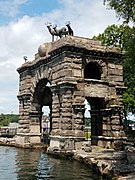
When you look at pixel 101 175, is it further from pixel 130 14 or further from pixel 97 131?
pixel 97 131

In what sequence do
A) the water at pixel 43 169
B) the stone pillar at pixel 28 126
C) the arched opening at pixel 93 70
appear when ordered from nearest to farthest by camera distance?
the water at pixel 43 169 → the arched opening at pixel 93 70 → the stone pillar at pixel 28 126

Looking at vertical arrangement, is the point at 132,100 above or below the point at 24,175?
above

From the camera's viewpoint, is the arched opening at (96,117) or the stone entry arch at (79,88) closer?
the stone entry arch at (79,88)

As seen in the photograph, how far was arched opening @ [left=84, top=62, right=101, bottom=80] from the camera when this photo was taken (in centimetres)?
2730

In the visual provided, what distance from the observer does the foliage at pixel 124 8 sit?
58.6 ft

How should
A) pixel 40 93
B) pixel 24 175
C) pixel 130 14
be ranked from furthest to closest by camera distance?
1. pixel 40 93
2. pixel 130 14
3. pixel 24 175

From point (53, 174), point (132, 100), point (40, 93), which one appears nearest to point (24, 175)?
point (53, 174)

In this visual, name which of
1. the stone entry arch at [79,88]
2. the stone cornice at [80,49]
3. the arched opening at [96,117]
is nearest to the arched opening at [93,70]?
the stone entry arch at [79,88]

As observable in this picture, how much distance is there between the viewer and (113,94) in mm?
26469

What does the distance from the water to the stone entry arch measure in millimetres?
2719

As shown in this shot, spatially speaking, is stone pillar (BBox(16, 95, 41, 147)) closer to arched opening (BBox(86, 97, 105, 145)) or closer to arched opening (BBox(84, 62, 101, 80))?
arched opening (BBox(86, 97, 105, 145))

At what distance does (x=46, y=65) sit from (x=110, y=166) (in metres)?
14.6

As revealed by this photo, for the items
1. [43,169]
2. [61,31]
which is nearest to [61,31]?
[61,31]

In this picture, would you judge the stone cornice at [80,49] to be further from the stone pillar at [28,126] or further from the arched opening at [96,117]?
the stone pillar at [28,126]
